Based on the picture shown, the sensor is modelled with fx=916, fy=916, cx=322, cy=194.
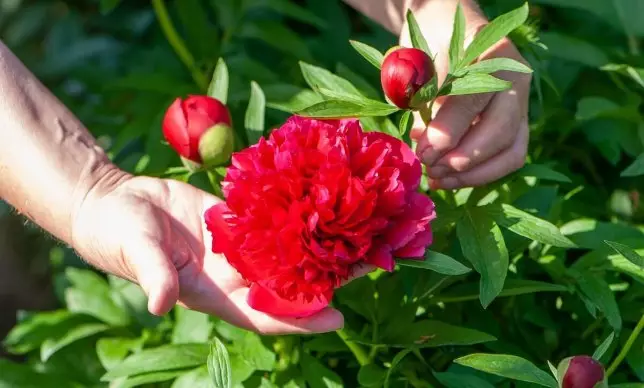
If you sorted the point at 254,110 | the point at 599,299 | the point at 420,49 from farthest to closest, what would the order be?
the point at 254,110 < the point at 599,299 < the point at 420,49

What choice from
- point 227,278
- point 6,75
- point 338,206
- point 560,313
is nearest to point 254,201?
point 338,206

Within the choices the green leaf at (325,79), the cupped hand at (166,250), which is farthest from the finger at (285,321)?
the green leaf at (325,79)

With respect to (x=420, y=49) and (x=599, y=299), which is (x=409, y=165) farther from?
(x=599, y=299)

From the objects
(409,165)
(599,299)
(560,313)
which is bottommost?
(560,313)

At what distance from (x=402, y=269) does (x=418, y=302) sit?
0.06 meters

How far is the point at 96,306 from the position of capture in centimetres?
150

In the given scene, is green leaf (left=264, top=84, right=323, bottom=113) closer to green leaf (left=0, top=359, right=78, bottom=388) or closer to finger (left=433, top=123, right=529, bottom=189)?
finger (left=433, top=123, right=529, bottom=189)

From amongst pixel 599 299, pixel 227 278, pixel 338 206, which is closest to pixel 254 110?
pixel 227 278

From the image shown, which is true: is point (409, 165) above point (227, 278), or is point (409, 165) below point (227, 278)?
above

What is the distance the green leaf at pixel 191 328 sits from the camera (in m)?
1.26

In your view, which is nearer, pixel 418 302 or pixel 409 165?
pixel 409 165

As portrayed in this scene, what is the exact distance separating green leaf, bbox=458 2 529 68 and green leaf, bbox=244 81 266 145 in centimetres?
31

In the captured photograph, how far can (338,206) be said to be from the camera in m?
0.87

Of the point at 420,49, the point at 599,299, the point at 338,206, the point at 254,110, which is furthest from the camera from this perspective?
the point at 254,110
